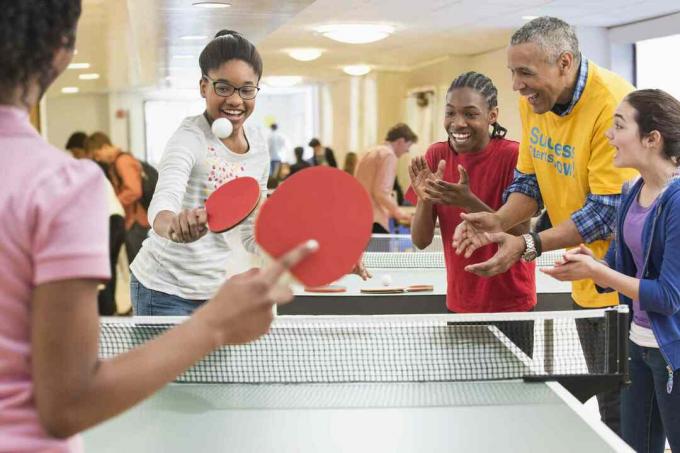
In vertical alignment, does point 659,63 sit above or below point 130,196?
above

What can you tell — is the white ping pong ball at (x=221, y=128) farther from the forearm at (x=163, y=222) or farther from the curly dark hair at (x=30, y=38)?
the curly dark hair at (x=30, y=38)

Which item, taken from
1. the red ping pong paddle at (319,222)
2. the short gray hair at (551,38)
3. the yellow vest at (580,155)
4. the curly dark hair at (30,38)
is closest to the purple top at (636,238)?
the yellow vest at (580,155)

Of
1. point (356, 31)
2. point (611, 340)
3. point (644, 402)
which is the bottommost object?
point (644, 402)

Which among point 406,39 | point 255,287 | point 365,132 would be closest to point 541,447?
point 255,287

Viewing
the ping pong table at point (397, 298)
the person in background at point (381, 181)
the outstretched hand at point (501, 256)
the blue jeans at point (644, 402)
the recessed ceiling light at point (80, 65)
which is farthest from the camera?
the recessed ceiling light at point (80, 65)

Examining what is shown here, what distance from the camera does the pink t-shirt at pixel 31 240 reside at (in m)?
1.00

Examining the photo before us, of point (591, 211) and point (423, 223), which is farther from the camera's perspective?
point (423, 223)

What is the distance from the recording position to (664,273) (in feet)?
9.15

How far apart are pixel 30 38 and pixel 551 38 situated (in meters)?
2.62

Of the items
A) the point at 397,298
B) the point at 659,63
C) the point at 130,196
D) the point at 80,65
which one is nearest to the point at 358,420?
the point at 397,298

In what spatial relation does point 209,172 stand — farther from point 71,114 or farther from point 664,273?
point 71,114

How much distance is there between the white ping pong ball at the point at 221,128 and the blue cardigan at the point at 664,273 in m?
1.33

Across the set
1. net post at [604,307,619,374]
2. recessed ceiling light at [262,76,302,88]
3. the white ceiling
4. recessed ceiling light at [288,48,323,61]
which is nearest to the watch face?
net post at [604,307,619,374]

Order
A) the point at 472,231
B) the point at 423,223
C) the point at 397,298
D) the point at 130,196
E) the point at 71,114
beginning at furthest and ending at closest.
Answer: the point at 71,114 < the point at 130,196 < the point at 397,298 < the point at 423,223 < the point at 472,231
